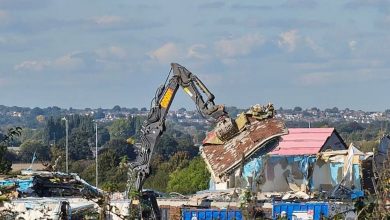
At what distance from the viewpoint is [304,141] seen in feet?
128

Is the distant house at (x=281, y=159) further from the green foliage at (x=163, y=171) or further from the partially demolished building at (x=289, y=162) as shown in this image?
the green foliage at (x=163, y=171)

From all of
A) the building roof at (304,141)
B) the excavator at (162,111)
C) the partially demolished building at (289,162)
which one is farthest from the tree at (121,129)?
the excavator at (162,111)

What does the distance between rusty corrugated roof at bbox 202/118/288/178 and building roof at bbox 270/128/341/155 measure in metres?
7.25

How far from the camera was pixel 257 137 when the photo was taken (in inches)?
1095

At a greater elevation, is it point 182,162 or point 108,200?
point 182,162

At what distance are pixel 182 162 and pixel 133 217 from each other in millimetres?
62586

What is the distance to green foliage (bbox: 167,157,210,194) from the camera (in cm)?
5441

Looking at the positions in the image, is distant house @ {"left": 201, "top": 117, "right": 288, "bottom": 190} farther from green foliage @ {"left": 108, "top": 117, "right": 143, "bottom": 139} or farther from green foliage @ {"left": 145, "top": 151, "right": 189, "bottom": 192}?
green foliage @ {"left": 108, "top": 117, "right": 143, "bottom": 139}

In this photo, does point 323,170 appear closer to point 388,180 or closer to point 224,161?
point 224,161

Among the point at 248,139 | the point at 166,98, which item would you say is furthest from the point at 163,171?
the point at 248,139

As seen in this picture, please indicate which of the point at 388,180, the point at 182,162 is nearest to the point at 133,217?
the point at 388,180

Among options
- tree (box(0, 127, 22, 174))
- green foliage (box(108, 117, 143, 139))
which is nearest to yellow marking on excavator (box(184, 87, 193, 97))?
tree (box(0, 127, 22, 174))

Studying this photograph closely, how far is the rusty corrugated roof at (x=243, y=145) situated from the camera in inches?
1080

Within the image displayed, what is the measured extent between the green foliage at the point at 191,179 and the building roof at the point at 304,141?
13771mm
